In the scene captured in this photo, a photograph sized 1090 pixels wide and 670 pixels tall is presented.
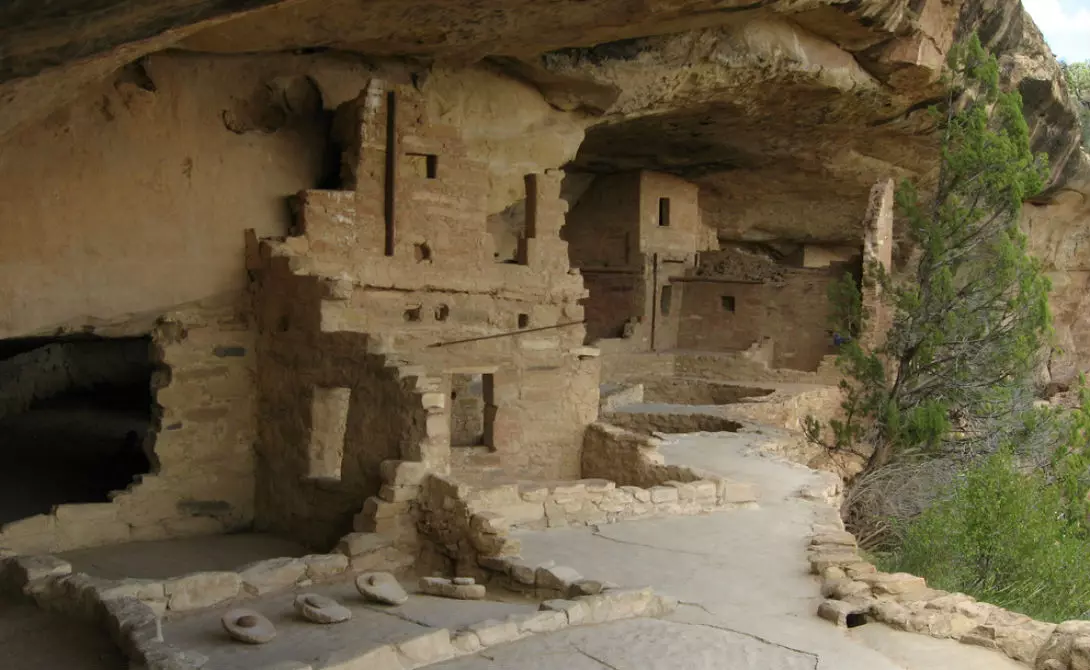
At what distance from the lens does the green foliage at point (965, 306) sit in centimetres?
1013

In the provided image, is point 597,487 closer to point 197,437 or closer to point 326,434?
point 326,434

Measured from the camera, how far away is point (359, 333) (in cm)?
699

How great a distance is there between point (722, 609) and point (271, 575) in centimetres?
246

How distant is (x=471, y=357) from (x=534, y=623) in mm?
4434

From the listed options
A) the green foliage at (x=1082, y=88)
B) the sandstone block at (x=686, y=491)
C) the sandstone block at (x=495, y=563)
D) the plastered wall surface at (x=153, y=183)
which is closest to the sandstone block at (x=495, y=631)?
the sandstone block at (x=495, y=563)

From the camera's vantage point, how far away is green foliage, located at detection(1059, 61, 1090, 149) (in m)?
22.2

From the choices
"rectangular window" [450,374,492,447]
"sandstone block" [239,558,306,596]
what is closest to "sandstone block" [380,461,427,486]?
"sandstone block" [239,558,306,596]

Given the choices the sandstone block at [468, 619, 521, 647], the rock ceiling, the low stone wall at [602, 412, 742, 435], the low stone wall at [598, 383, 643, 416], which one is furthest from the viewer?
the low stone wall at [598, 383, 643, 416]

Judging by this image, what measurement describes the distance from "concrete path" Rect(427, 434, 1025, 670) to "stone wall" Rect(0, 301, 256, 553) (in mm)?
2824

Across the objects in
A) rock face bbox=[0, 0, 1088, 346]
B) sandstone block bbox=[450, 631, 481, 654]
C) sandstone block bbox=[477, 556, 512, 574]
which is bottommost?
sandstone block bbox=[477, 556, 512, 574]

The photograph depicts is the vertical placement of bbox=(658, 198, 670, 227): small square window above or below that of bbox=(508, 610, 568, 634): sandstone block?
above

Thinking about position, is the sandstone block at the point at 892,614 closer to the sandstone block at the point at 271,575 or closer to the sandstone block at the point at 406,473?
the sandstone block at the point at 406,473

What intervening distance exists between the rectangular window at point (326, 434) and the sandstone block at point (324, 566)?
68.7 inches

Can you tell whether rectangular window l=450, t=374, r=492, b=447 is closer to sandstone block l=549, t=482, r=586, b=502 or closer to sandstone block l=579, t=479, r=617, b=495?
sandstone block l=579, t=479, r=617, b=495
